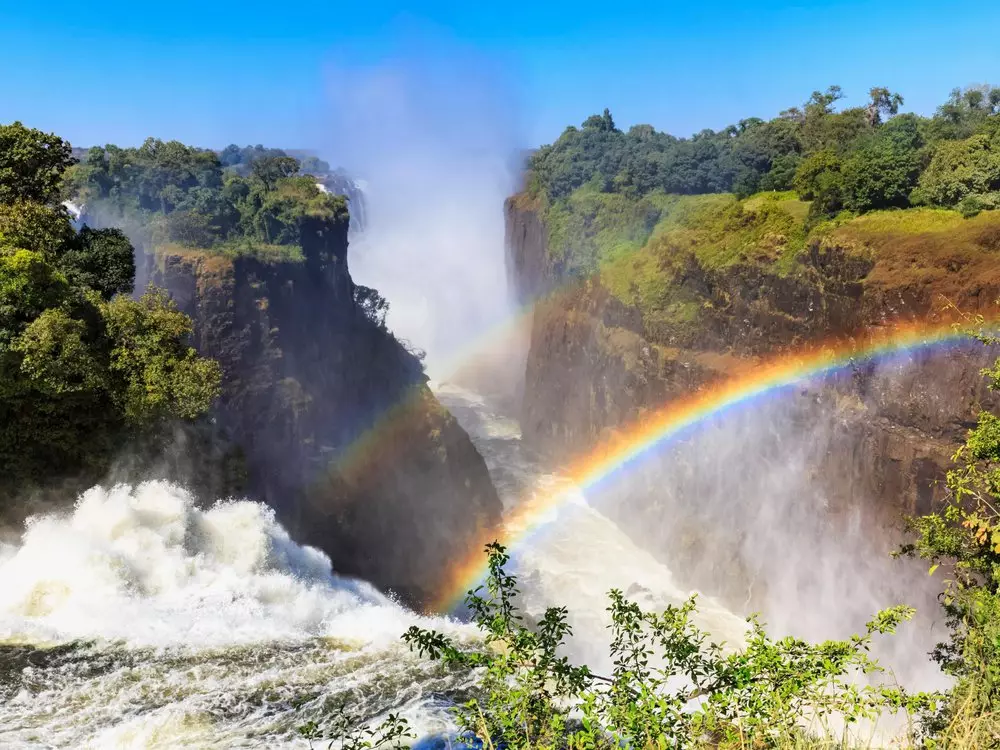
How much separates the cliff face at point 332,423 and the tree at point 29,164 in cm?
1145

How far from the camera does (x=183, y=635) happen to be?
17.8 m

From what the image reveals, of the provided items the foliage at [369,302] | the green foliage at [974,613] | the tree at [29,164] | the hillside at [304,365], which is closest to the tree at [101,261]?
the tree at [29,164]

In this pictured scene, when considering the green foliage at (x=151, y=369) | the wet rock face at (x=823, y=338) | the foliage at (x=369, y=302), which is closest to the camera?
the green foliage at (x=151, y=369)

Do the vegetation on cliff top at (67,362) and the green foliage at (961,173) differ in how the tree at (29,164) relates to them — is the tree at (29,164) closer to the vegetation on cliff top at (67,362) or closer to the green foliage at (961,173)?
the vegetation on cliff top at (67,362)

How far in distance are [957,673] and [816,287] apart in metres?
29.8

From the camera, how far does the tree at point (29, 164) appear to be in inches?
1099

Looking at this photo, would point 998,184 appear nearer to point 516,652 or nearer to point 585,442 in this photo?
point 585,442

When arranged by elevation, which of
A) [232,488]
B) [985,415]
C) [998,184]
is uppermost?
[998,184]

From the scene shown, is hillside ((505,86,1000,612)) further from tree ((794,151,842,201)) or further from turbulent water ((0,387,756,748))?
turbulent water ((0,387,756,748))

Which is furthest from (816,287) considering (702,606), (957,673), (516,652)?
(516,652)

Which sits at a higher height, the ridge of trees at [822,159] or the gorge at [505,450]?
the ridge of trees at [822,159]

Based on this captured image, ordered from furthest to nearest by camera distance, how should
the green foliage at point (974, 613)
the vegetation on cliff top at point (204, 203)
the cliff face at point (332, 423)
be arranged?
1. the vegetation on cliff top at point (204, 203)
2. the cliff face at point (332, 423)
3. the green foliage at point (974, 613)

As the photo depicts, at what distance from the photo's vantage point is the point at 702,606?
42.8 metres

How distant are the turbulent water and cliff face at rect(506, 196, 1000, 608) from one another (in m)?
20.2
